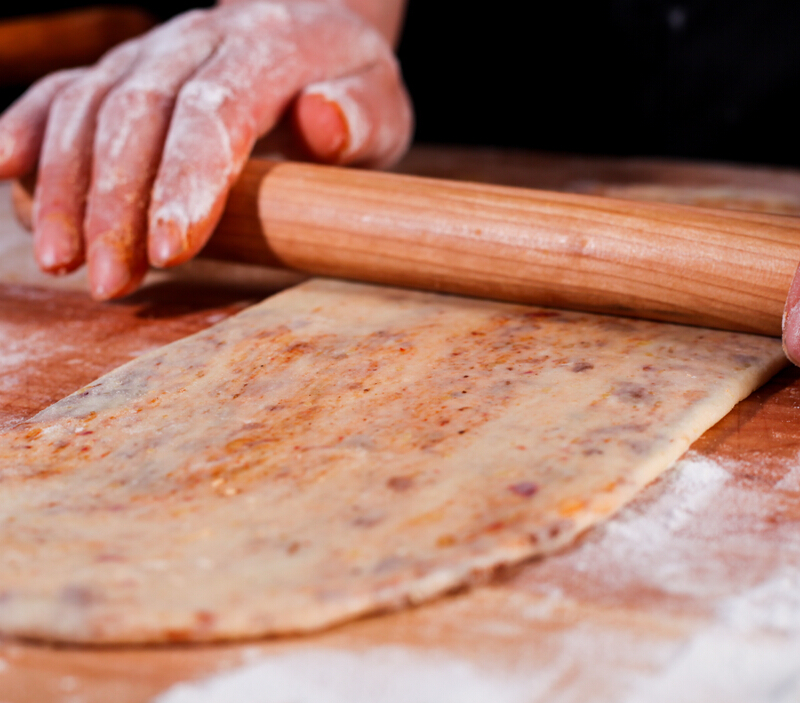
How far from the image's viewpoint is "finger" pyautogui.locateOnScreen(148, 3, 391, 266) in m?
1.67

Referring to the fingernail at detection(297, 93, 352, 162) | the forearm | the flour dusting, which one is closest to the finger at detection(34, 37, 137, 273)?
the fingernail at detection(297, 93, 352, 162)

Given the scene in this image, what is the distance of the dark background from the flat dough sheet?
1.62m

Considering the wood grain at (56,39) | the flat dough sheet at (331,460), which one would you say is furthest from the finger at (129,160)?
the wood grain at (56,39)

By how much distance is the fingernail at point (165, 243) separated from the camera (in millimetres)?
1635

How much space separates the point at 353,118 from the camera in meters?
2.07

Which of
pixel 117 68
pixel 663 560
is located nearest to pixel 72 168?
pixel 117 68

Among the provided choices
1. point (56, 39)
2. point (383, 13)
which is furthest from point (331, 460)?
point (56, 39)

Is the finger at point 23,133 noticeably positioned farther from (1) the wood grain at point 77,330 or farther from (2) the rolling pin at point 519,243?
(2) the rolling pin at point 519,243

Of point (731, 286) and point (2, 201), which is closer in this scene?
point (731, 286)

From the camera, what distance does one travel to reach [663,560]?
0.94 meters

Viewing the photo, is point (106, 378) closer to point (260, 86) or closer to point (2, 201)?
point (260, 86)

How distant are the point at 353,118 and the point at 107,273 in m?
0.71

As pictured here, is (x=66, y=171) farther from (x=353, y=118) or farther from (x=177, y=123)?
(x=353, y=118)

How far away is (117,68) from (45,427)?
1.12 metres
